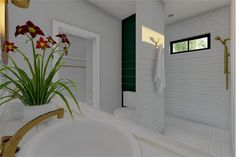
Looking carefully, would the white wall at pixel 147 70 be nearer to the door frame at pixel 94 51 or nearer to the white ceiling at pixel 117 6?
the white ceiling at pixel 117 6

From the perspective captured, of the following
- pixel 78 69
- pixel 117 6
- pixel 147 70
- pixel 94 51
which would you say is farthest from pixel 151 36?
pixel 78 69

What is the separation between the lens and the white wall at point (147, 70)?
1718 mm

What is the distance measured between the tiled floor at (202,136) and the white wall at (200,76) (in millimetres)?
239

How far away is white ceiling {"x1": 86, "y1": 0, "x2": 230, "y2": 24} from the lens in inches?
68.1

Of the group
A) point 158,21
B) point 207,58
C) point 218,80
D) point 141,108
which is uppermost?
point 158,21

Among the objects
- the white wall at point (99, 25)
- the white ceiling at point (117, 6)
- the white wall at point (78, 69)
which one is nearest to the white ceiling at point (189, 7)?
the white ceiling at point (117, 6)

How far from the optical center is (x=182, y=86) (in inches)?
110

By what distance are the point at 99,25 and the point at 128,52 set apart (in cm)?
55

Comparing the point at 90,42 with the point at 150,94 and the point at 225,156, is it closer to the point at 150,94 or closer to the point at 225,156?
the point at 150,94

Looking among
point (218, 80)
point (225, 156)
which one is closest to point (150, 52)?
point (218, 80)

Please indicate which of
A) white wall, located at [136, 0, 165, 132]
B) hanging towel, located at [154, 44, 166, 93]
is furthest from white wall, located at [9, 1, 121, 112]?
hanging towel, located at [154, 44, 166, 93]

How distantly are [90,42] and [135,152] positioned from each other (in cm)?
163

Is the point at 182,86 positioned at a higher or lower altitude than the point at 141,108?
higher

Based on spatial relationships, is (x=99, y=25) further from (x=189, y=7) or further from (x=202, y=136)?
(x=202, y=136)
